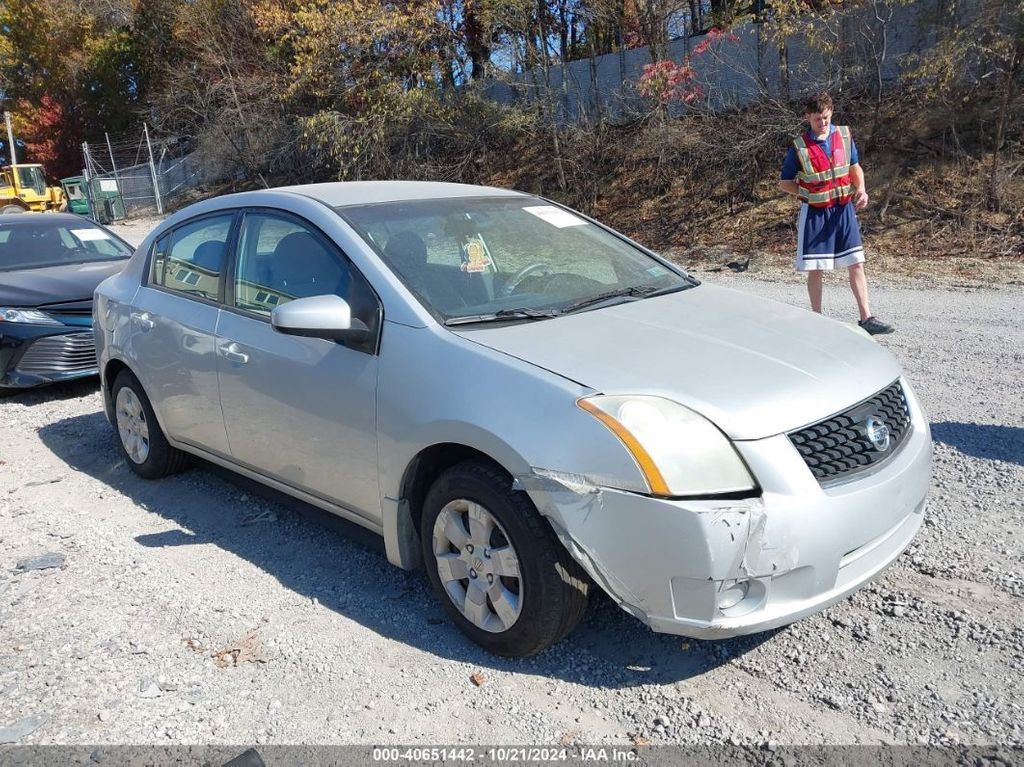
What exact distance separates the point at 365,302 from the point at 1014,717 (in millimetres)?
2685

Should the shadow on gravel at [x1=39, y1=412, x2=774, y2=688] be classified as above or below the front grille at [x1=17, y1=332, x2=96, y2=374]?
below

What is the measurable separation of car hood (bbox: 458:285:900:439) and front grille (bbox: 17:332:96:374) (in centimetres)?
527

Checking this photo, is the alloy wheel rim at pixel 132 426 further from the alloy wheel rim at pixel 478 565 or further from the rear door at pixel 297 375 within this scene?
the alloy wheel rim at pixel 478 565

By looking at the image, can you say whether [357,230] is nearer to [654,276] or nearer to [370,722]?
[654,276]

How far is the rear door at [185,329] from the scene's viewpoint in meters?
4.41

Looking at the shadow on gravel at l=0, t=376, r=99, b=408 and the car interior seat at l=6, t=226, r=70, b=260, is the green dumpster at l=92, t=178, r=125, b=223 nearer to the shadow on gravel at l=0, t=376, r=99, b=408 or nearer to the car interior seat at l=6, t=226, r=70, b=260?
the car interior seat at l=6, t=226, r=70, b=260

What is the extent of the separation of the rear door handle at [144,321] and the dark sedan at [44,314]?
9.06 ft

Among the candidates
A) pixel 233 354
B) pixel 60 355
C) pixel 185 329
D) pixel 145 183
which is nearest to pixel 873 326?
pixel 233 354

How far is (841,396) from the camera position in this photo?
297cm

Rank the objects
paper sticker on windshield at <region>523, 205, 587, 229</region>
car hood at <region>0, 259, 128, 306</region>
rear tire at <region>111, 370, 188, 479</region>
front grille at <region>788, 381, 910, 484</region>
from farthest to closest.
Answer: car hood at <region>0, 259, 128, 306</region> < rear tire at <region>111, 370, 188, 479</region> < paper sticker on windshield at <region>523, 205, 587, 229</region> < front grille at <region>788, 381, 910, 484</region>

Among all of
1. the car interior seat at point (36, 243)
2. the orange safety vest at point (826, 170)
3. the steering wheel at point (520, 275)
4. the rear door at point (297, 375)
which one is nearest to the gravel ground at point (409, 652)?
the rear door at point (297, 375)

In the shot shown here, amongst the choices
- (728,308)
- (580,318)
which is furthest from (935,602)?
(580,318)

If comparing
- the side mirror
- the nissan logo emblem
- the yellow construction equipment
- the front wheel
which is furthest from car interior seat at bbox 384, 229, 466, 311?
the yellow construction equipment

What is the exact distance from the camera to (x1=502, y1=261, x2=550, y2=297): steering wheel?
376 centimetres
